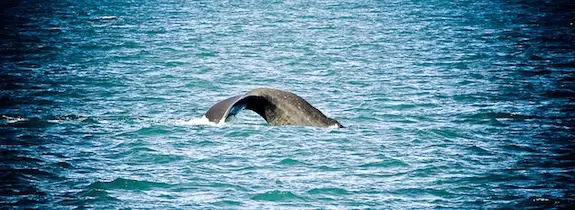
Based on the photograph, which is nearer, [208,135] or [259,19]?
[208,135]

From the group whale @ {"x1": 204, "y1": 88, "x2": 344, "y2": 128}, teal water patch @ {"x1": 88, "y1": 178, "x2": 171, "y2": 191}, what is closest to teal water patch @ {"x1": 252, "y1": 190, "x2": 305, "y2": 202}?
teal water patch @ {"x1": 88, "y1": 178, "x2": 171, "y2": 191}

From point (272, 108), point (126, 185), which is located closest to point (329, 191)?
point (272, 108)

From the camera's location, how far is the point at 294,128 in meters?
16.0

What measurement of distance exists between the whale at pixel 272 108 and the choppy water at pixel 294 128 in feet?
1.02

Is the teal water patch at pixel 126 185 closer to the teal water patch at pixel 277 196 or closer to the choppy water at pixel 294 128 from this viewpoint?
the choppy water at pixel 294 128

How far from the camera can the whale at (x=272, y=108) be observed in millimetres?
14195

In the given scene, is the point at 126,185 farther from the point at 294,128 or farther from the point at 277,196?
the point at 294,128

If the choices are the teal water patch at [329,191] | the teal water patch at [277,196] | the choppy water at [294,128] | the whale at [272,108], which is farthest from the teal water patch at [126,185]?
the teal water patch at [329,191]

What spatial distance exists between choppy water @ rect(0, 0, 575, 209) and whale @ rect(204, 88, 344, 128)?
31 centimetres

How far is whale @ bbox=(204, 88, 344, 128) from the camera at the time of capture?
14195mm

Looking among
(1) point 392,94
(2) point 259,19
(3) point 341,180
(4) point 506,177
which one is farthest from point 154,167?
(2) point 259,19

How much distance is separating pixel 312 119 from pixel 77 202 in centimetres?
573

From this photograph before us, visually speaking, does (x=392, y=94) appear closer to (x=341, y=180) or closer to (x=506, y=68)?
(x=506, y=68)

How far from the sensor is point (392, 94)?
25109 millimetres
